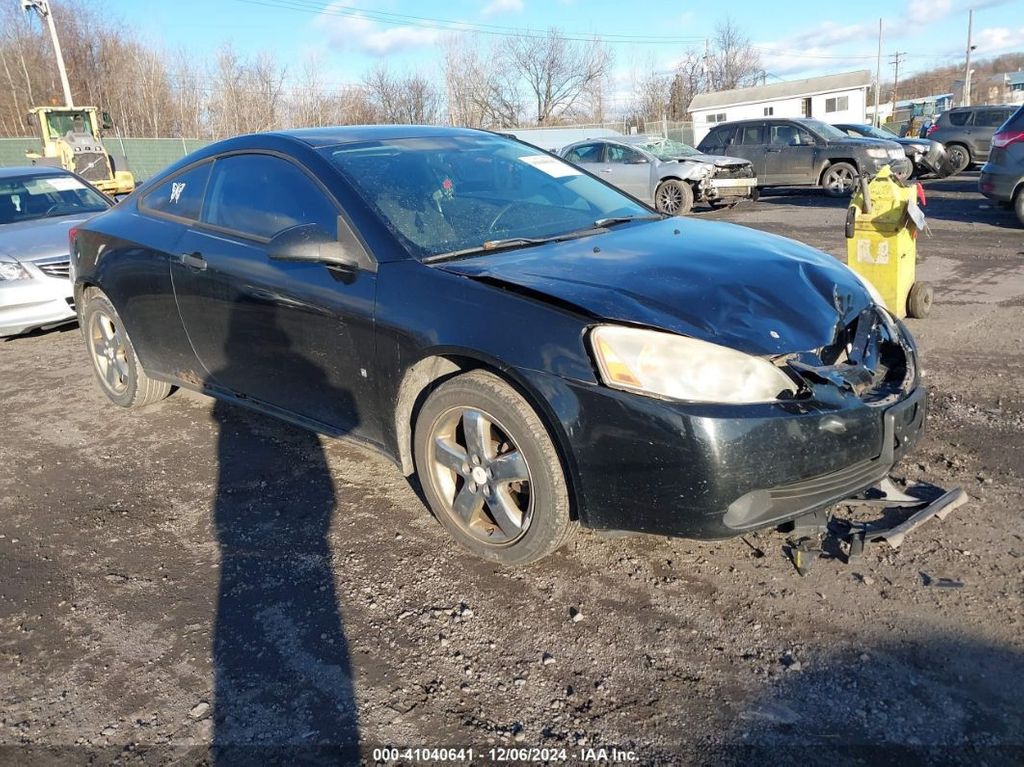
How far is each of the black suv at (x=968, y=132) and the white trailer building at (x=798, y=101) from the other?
78.4 ft

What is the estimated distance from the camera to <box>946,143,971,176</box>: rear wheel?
18.9 meters

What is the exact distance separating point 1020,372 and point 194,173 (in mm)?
4844

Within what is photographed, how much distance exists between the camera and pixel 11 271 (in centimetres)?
668

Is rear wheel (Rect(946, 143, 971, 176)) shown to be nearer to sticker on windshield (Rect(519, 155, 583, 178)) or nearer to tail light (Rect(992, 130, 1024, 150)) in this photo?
tail light (Rect(992, 130, 1024, 150))

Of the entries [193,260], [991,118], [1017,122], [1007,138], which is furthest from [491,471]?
[991,118]

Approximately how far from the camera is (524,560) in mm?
2877

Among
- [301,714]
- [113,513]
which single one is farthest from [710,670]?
[113,513]

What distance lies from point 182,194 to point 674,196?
11.5 metres

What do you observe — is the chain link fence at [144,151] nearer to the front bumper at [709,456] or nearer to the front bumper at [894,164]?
the front bumper at [894,164]

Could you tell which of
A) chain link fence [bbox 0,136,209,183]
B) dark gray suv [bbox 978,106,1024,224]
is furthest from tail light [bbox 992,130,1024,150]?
chain link fence [bbox 0,136,209,183]

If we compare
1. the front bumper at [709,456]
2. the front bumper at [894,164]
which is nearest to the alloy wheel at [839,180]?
the front bumper at [894,164]

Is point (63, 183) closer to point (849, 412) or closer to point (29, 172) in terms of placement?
point (29, 172)

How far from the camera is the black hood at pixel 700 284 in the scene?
2.62 metres

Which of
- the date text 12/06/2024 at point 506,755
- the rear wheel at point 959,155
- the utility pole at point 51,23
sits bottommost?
the date text 12/06/2024 at point 506,755
